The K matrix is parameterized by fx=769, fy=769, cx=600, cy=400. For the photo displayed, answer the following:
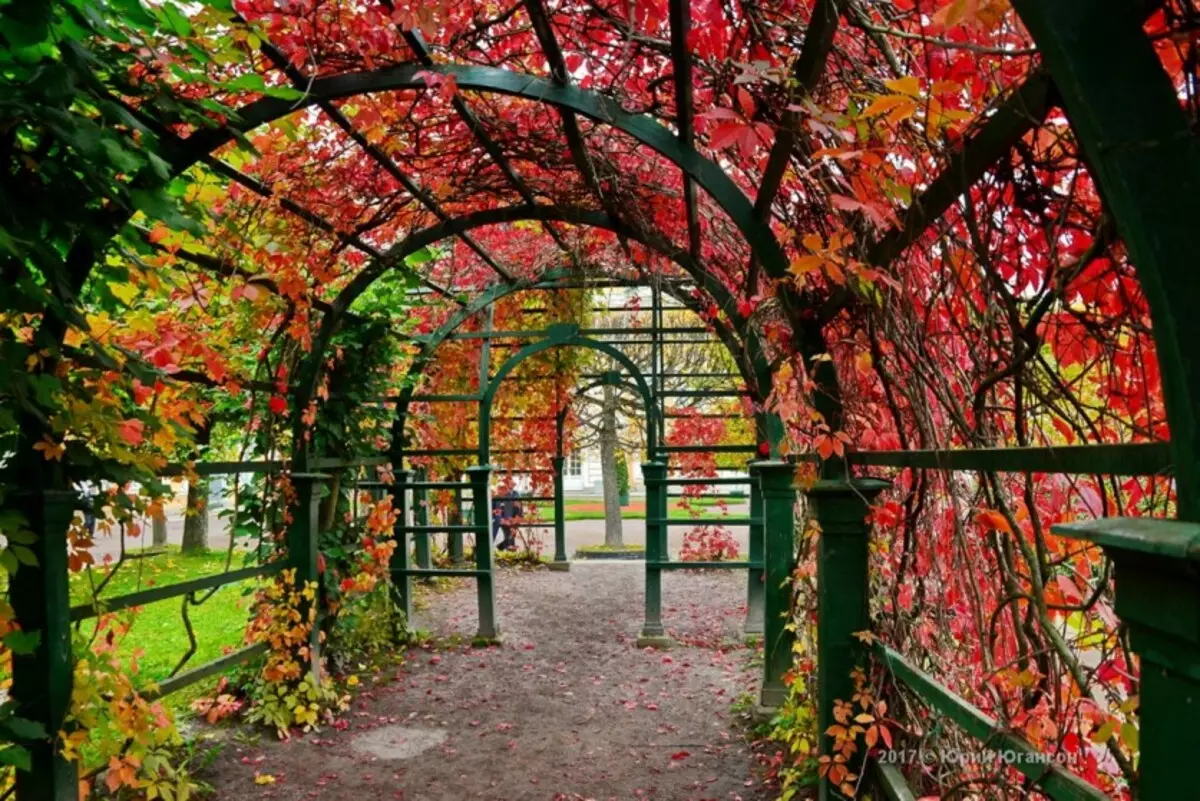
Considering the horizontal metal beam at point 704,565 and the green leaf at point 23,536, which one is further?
the horizontal metal beam at point 704,565

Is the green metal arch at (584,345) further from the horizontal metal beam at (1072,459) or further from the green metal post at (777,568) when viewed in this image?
the horizontal metal beam at (1072,459)

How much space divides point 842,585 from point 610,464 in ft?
34.3

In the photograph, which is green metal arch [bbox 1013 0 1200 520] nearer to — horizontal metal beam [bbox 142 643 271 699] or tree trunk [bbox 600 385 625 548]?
horizontal metal beam [bbox 142 643 271 699]

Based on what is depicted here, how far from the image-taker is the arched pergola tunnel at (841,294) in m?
0.65

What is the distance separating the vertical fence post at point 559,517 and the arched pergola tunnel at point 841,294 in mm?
4651

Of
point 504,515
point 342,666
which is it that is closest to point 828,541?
point 342,666

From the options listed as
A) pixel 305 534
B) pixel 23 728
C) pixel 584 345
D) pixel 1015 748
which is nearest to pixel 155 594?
pixel 23 728

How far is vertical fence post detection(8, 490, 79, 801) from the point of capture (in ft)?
7.37

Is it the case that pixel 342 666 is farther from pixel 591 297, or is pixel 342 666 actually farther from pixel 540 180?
pixel 591 297

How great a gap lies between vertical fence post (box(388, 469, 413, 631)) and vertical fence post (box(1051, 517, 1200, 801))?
567cm

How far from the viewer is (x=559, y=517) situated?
945 centimetres

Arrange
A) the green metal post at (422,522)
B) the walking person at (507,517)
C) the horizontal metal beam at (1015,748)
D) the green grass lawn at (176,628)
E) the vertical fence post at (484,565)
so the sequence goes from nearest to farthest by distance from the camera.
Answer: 1. the horizontal metal beam at (1015,748)
2. the green grass lawn at (176,628)
3. the vertical fence post at (484,565)
4. the green metal post at (422,522)
5. the walking person at (507,517)

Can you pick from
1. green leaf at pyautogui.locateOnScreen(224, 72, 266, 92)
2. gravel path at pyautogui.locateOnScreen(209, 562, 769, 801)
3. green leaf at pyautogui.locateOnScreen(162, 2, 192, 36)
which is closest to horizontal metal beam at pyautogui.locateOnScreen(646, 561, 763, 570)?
gravel path at pyautogui.locateOnScreen(209, 562, 769, 801)

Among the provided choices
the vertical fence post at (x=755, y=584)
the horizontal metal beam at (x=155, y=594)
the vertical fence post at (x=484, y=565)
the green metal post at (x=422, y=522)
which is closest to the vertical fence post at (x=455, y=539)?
the green metal post at (x=422, y=522)
